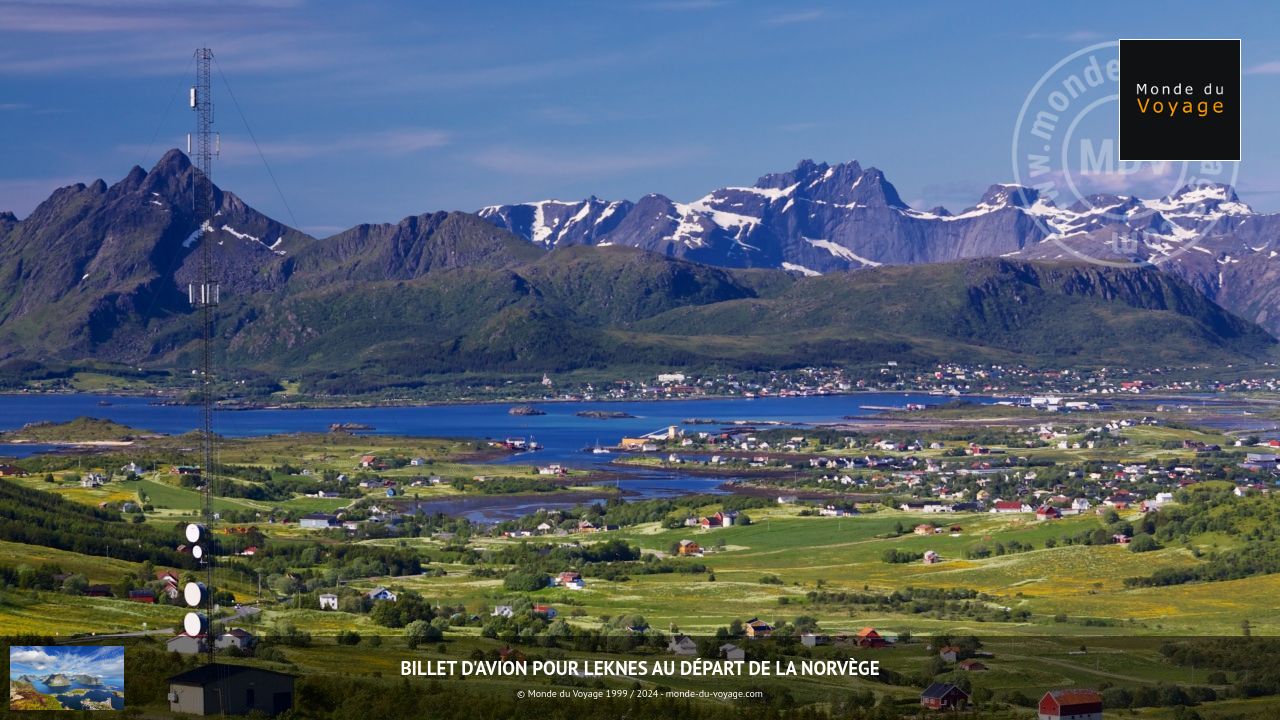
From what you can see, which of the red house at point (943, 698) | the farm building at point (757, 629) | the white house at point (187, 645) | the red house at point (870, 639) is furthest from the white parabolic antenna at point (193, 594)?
the red house at point (870, 639)

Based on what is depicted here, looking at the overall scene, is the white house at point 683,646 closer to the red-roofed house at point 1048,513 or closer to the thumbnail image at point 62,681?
the thumbnail image at point 62,681

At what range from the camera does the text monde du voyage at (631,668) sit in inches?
1873

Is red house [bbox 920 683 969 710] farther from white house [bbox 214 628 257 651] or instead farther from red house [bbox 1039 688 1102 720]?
white house [bbox 214 628 257 651]

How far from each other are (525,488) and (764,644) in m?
65.6

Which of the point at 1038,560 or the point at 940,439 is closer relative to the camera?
the point at 1038,560

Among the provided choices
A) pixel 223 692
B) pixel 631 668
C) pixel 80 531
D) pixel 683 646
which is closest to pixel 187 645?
pixel 223 692

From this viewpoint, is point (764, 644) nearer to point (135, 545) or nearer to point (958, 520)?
point (135, 545)

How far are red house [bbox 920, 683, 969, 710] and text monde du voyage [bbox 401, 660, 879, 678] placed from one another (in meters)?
4.05

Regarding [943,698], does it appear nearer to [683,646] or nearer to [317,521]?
[683,646]

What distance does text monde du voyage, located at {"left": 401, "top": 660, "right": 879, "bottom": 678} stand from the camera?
47.6 m

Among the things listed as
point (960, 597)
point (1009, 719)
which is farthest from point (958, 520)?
point (1009, 719)

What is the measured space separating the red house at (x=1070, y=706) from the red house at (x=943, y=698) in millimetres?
2453

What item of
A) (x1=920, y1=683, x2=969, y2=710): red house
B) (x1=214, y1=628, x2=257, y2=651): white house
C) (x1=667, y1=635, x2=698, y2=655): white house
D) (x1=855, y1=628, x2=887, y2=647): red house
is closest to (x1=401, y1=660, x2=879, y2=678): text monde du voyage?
(x1=667, y1=635, x2=698, y2=655): white house

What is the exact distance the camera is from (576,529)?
315 ft
